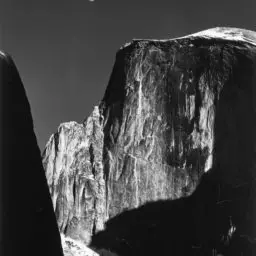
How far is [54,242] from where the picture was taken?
72.1 feet

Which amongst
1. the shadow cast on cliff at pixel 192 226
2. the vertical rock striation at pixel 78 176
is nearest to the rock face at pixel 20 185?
the shadow cast on cliff at pixel 192 226

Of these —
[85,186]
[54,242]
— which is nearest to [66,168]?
[85,186]

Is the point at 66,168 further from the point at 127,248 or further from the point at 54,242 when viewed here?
the point at 54,242

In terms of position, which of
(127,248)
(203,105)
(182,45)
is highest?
(182,45)

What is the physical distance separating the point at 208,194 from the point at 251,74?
16526 mm

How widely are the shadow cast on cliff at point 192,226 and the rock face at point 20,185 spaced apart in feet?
215

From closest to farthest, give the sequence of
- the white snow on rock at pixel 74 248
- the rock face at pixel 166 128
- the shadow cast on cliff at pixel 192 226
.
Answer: the shadow cast on cliff at pixel 192 226, the rock face at pixel 166 128, the white snow on rock at pixel 74 248

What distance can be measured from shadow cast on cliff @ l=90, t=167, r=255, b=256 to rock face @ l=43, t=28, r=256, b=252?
1397 mm

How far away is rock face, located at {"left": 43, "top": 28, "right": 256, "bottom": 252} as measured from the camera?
87.9 meters

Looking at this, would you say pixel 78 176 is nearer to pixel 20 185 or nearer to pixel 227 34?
pixel 227 34

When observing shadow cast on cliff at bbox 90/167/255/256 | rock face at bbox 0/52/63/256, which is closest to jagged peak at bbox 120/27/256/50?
shadow cast on cliff at bbox 90/167/255/256

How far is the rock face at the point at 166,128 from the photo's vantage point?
87.9m

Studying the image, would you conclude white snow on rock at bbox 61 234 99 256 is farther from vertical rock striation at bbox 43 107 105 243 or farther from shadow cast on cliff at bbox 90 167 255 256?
shadow cast on cliff at bbox 90 167 255 256

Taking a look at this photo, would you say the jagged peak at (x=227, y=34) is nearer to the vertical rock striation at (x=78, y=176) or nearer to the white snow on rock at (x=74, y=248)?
the vertical rock striation at (x=78, y=176)
